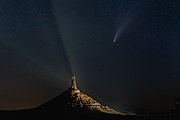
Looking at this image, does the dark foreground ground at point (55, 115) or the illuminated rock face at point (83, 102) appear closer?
the dark foreground ground at point (55, 115)

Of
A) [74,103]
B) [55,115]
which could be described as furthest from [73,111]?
[55,115]

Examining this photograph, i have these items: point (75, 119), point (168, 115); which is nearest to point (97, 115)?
point (75, 119)

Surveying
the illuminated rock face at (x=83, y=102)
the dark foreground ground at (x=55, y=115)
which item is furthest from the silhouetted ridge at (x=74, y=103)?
the dark foreground ground at (x=55, y=115)

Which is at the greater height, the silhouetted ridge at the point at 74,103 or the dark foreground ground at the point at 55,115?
the silhouetted ridge at the point at 74,103

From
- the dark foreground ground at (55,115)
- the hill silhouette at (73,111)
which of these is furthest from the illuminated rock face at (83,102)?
the dark foreground ground at (55,115)

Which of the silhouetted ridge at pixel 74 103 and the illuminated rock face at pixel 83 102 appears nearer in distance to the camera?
the silhouetted ridge at pixel 74 103

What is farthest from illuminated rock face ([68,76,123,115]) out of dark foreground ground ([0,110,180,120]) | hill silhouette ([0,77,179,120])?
dark foreground ground ([0,110,180,120])

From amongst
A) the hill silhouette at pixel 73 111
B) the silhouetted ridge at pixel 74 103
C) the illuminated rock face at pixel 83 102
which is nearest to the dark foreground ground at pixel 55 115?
the hill silhouette at pixel 73 111

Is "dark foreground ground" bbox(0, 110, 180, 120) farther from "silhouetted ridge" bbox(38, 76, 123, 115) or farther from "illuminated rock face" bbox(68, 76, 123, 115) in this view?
"illuminated rock face" bbox(68, 76, 123, 115)

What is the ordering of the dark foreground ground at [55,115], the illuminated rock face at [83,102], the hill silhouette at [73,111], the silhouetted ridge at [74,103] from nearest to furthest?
the hill silhouette at [73,111]
the dark foreground ground at [55,115]
the silhouetted ridge at [74,103]
the illuminated rock face at [83,102]

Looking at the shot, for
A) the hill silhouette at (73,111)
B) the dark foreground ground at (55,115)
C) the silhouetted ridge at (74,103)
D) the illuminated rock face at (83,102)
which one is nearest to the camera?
the hill silhouette at (73,111)

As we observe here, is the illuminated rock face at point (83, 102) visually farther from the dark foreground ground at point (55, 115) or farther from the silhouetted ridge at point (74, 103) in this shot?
the dark foreground ground at point (55, 115)
